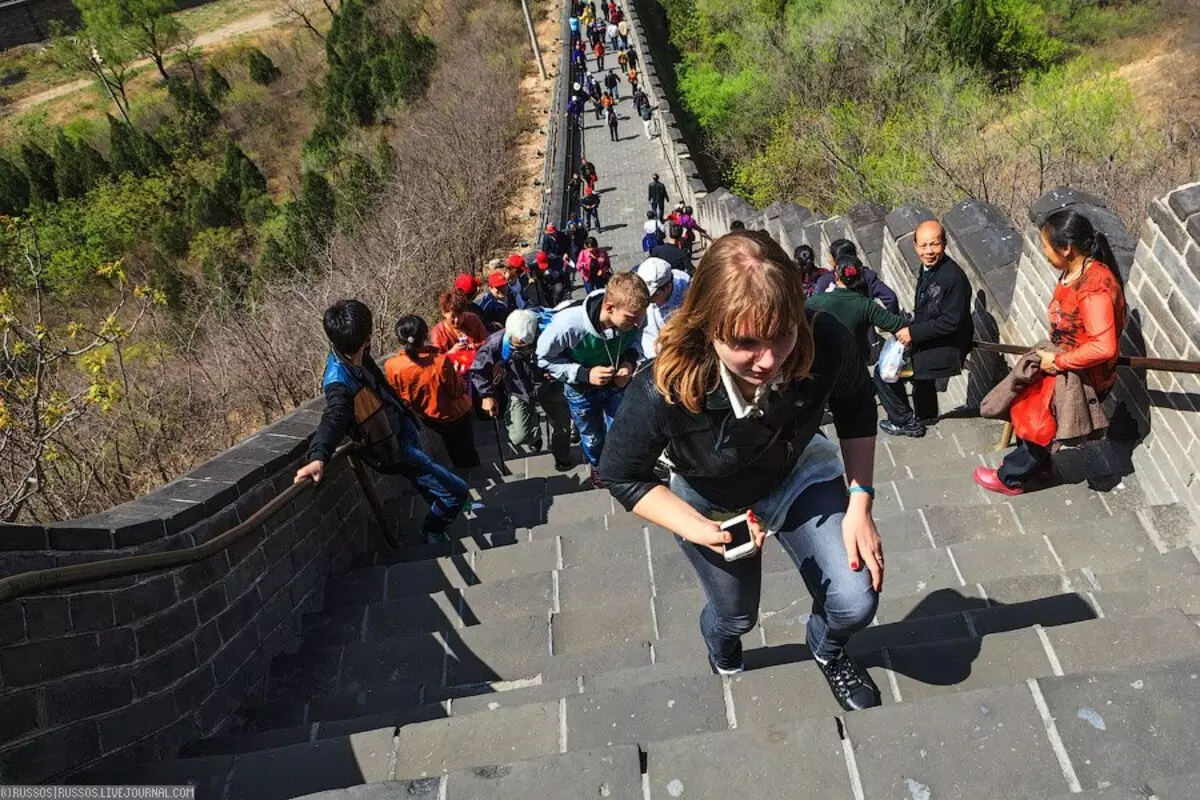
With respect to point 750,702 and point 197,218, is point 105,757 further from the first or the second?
point 197,218

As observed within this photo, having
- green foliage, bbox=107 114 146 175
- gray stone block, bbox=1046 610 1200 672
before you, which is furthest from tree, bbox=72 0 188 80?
gray stone block, bbox=1046 610 1200 672

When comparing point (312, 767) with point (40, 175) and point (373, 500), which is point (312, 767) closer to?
point (373, 500)

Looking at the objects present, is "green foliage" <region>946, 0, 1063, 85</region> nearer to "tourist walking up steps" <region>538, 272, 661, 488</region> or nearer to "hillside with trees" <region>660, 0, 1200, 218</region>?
"hillside with trees" <region>660, 0, 1200, 218</region>

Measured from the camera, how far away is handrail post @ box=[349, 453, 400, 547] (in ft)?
15.8

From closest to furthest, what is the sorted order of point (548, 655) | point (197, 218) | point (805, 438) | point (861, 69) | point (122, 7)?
point (805, 438), point (548, 655), point (861, 69), point (197, 218), point (122, 7)

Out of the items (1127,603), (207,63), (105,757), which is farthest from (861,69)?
(207,63)

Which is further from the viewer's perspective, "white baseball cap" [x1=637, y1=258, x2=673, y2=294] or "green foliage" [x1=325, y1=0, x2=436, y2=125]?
"green foliage" [x1=325, y1=0, x2=436, y2=125]

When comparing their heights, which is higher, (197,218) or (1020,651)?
(1020,651)

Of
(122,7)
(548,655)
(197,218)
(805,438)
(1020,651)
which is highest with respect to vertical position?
(122,7)

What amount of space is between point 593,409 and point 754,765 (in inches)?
120

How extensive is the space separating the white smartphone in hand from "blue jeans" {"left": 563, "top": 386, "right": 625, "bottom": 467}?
7.65 ft

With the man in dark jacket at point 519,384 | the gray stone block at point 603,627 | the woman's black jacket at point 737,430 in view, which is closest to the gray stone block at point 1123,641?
the woman's black jacket at point 737,430

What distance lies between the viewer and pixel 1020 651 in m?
2.77

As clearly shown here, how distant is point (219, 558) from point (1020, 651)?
3.38 m
